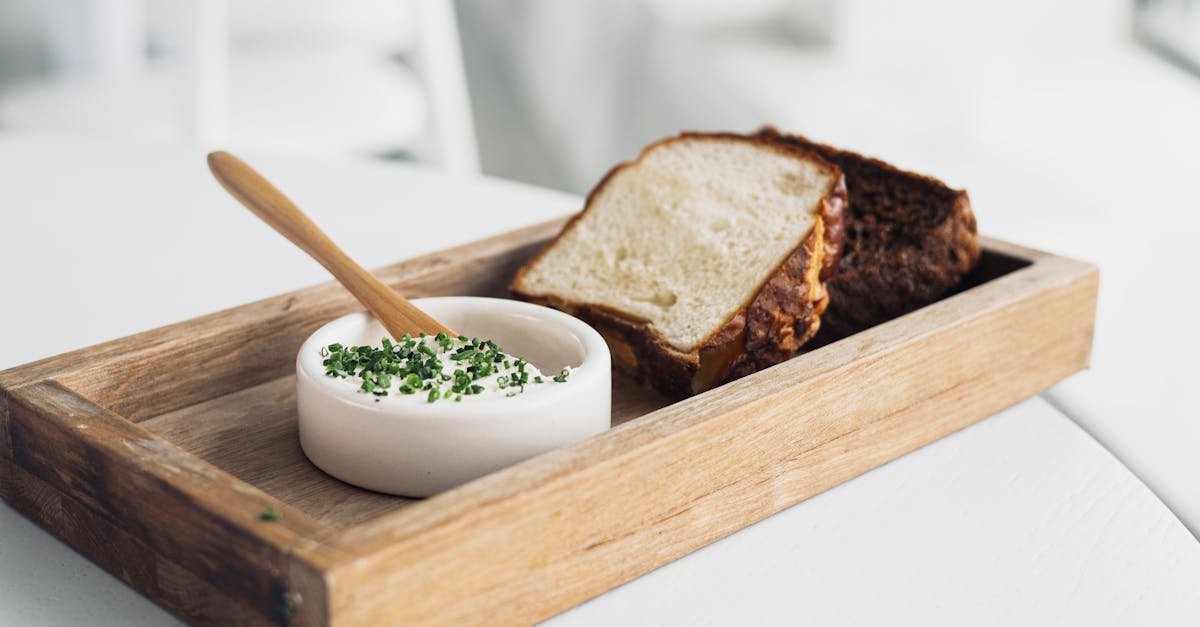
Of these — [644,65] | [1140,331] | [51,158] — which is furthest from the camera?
[644,65]

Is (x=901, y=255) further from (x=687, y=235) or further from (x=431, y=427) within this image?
(x=431, y=427)

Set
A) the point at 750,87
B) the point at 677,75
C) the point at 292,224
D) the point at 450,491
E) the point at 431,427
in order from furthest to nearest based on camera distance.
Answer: the point at 677,75, the point at 750,87, the point at 292,224, the point at 431,427, the point at 450,491

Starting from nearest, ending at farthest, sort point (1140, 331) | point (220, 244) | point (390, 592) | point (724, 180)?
point (390, 592) → point (724, 180) → point (1140, 331) → point (220, 244)

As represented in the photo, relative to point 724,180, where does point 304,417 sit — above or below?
below

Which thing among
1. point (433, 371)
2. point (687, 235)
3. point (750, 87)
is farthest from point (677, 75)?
point (433, 371)

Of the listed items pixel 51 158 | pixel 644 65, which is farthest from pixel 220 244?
pixel 644 65

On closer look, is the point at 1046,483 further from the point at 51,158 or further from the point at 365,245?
the point at 51,158
